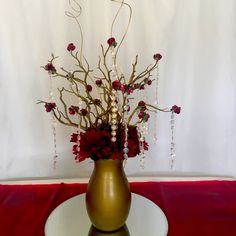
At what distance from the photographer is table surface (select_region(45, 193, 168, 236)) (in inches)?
43.6

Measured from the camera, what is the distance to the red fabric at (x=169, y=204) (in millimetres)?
1176

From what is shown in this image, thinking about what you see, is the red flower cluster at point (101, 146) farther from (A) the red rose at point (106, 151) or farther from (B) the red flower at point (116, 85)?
(B) the red flower at point (116, 85)

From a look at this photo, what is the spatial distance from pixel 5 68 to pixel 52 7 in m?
0.32

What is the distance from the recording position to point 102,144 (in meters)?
0.95

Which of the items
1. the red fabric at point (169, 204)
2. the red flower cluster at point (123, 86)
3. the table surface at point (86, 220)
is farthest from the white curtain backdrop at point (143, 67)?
the red flower cluster at point (123, 86)

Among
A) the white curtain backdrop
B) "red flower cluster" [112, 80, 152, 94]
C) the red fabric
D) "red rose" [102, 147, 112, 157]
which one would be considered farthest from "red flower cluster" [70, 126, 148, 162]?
the white curtain backdrop

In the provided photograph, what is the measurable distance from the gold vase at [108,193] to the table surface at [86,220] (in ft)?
0.30

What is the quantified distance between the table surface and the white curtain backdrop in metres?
0.33

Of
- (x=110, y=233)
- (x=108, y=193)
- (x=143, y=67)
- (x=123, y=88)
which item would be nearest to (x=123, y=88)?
(x=123, y=88)

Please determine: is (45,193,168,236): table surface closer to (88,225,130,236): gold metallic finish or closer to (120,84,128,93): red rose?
(88,225,130,236): gold metallic finish

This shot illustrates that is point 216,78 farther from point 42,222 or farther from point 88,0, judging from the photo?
point 42,222

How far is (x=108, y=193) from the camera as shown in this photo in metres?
0.98

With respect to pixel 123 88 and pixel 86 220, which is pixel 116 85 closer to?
pixel 123 88

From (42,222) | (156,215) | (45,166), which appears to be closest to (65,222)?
(42,222)
